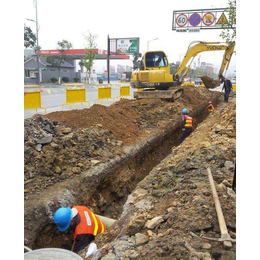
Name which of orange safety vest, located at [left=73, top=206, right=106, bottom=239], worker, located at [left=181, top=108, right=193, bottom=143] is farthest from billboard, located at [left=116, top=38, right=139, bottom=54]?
orange safety vest, located at [left=73, top=206, right=106, bottom=239]

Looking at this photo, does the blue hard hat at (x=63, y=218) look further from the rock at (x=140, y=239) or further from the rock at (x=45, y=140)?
the rock at (x=45, y=140)

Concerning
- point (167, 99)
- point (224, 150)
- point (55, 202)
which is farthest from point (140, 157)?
point (167, 99)

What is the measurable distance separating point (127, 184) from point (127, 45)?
118 ft

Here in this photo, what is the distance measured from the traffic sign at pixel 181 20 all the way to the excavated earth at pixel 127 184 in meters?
19.2

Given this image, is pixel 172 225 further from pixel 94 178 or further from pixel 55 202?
pixel 94 178

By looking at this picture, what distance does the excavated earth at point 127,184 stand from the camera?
3.24 m

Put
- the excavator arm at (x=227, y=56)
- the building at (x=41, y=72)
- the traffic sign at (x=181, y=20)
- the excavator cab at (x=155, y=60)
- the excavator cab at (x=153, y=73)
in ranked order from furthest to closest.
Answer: the building at (x=41, y=72) → the traffic sign at (x=181, y=20) → the excavator arm at (x=227, y=56) → the excavator cab at (x=155, y=60) → the excavator cab at (x=153, y=73)

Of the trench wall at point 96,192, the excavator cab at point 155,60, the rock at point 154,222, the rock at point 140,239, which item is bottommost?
the trench wall at point 96,192

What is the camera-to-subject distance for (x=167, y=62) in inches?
560

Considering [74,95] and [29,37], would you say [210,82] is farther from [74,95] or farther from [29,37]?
[29,37]

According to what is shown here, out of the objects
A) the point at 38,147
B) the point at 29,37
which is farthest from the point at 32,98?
the point at 29,37

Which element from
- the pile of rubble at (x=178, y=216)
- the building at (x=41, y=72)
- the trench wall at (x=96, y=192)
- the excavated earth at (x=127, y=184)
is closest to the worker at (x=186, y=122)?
the excavated earth at (x=127, y=184)

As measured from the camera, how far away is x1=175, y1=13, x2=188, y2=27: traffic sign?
2612cm

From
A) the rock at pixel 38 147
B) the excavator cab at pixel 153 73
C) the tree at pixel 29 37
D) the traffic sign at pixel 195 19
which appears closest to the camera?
the rock at pixel 38 147
